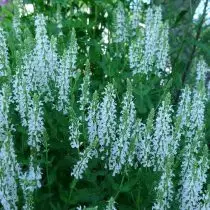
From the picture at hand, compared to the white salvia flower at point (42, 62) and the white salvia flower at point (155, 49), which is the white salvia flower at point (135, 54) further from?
the white salvia flower at point (42, 62)

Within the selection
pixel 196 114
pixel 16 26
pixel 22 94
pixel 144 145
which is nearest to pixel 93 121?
pixel 144 145

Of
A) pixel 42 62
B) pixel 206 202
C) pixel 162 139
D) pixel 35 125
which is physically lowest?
pixel 206 202

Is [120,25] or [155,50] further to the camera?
[120,25]

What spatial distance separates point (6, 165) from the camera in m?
2.50

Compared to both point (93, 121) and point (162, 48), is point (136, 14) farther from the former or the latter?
point (93, 121)

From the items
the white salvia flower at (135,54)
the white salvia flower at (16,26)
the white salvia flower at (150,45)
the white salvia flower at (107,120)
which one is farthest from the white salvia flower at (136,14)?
the white salvia flower at (107,120)

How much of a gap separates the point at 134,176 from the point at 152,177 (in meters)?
0.18

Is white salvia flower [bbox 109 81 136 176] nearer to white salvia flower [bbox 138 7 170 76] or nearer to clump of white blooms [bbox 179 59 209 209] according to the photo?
clump of white blooms [bbox 179 59 209 209]

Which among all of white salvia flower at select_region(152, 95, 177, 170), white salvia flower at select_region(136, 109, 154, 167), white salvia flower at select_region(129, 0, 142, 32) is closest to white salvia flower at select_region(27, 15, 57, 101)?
white salvia flower at select_region(136, 109, 154, 167)

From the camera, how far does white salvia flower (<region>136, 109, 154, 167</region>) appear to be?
2592 mm

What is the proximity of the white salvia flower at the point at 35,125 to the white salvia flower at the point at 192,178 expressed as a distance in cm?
83

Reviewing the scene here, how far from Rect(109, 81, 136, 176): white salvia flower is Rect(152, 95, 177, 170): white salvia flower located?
0.15 metres

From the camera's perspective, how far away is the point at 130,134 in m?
2.84

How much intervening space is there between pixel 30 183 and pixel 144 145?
657 millimetres
